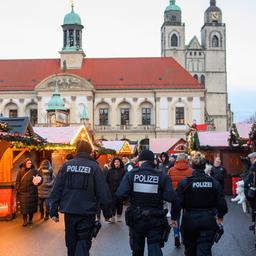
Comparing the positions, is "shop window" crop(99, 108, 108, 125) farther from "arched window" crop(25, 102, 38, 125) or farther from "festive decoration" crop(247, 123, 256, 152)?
"festive decoration" crop(247, 123, 256, 152)

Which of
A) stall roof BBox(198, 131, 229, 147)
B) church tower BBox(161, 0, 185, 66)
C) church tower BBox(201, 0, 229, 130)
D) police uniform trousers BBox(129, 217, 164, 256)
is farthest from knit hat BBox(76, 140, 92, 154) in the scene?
church tower BBox(161, 0, 185, 66)

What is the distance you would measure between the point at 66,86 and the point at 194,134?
39.2 metres

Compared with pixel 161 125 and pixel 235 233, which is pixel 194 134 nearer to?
pixel 235 233

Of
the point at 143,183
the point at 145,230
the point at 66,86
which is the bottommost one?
the point at 145,230

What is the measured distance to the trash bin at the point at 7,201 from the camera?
1450 cm

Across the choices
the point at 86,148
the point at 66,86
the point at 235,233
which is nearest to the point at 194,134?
the point at 235,233

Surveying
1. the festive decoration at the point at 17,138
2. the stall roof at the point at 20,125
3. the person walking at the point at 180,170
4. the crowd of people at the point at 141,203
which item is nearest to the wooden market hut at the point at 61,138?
the stall roof at the point at 20,125

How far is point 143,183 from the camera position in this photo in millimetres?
7418

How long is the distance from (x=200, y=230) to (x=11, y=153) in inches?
411

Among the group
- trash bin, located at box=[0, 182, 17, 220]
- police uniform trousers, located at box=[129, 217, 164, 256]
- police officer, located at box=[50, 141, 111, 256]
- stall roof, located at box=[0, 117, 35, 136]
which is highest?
stall roof, located at box=[0, 117, 35, 136]

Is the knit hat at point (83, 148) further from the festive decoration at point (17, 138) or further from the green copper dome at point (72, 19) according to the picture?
the green copper dome at point (72, 19)

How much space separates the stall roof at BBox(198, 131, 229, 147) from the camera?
26.0m

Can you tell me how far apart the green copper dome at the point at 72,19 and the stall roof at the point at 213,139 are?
4671 cm

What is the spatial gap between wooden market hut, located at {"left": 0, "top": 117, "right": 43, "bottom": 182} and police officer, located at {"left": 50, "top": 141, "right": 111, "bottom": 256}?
22.7 feet
